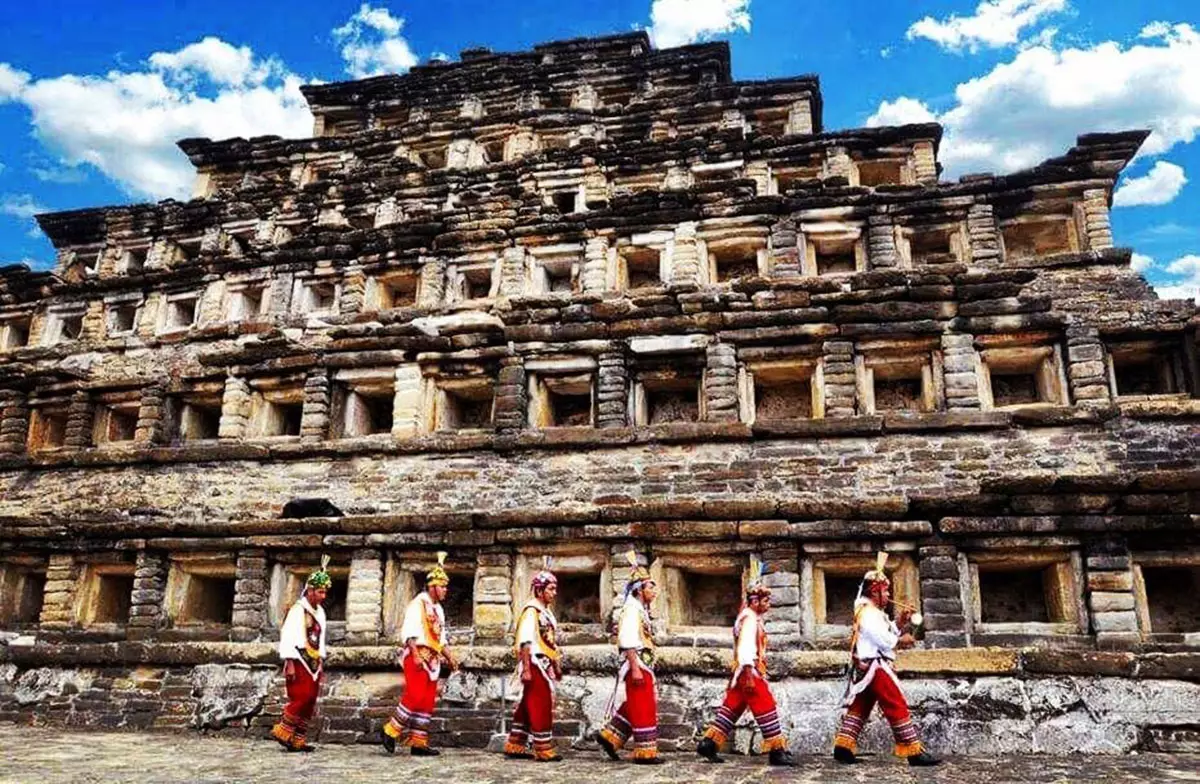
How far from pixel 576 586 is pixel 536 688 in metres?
3.92

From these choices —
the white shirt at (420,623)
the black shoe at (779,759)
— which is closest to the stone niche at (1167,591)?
Answer: the black shoe at (779,759)

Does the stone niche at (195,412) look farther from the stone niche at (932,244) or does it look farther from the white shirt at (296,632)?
the stone niche at (932,244)

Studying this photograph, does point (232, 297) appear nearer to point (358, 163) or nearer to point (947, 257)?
point (358, 163)

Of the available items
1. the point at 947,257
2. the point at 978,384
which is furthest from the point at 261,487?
the point at 947,257

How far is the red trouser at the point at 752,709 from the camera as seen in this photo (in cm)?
784

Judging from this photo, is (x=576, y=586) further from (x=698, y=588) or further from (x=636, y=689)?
(x=636, y=689)

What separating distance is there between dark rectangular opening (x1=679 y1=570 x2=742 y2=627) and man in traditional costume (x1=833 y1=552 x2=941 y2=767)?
362 cm

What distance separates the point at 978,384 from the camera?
484 inches

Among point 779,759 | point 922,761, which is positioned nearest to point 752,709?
point 779,759

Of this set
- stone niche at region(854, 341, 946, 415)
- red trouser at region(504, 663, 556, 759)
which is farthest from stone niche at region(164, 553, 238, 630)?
stone niche at region(854, 341, 946, 415)

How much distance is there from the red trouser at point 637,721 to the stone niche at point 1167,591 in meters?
5.92

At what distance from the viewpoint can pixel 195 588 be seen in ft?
44.1

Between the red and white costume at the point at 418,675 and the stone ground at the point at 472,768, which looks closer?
the stone ground at the point at 472,768

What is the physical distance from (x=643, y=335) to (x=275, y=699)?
7.38m
